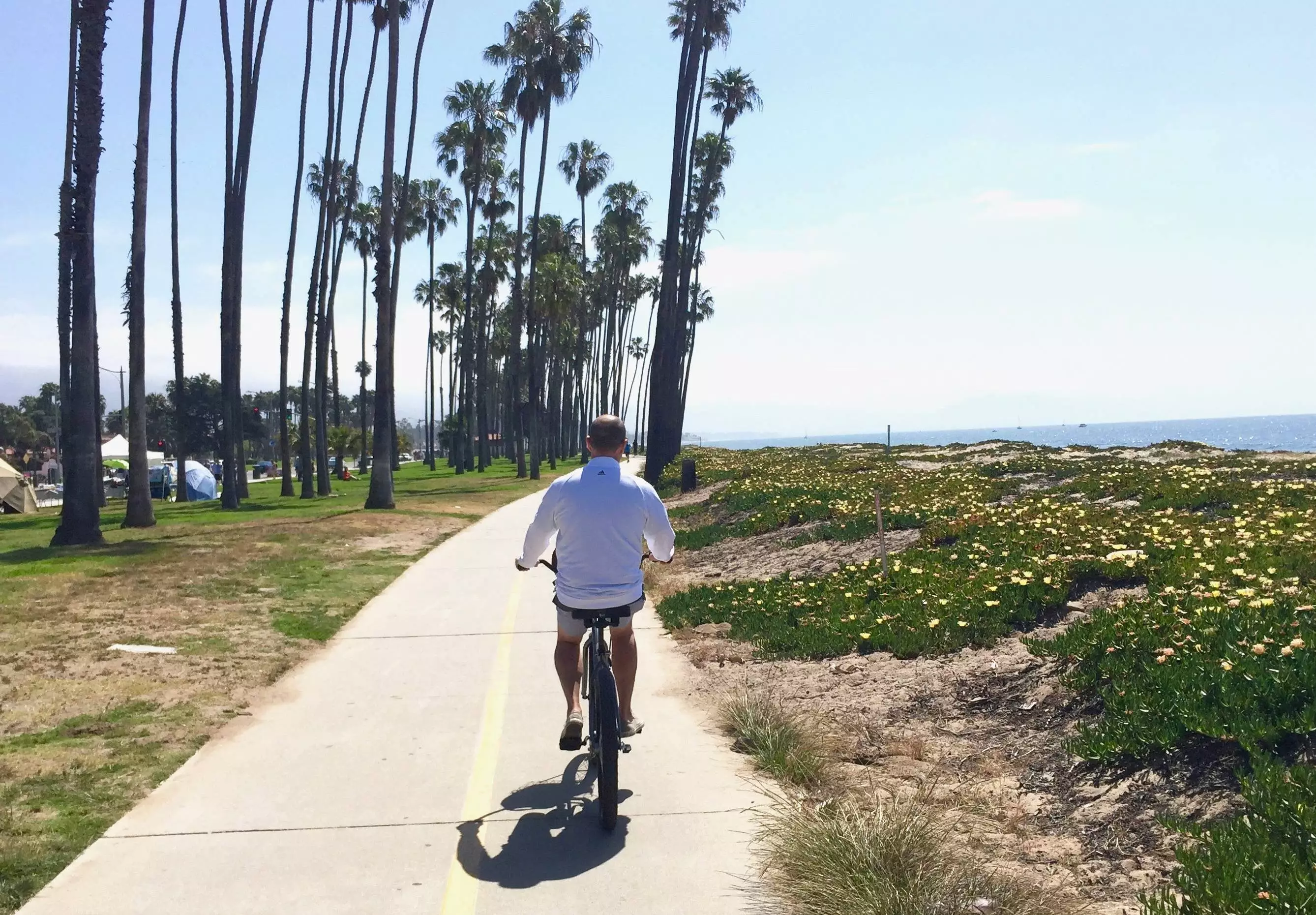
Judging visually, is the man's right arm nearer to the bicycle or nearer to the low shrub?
the bicycle

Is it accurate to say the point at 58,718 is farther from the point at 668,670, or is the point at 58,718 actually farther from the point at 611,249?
the point at 611,249

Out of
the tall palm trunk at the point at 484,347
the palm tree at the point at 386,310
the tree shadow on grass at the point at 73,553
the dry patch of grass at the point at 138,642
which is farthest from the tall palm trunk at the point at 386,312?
the tall palm trunk at the point at 484,347

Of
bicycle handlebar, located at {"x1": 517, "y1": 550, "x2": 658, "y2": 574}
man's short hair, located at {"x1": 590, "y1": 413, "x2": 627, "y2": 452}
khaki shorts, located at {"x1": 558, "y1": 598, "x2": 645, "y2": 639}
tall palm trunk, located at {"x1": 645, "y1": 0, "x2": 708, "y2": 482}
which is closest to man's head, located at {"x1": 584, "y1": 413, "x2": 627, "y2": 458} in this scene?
man's short hair, located at {"x1": 590, "y1": 413, "x2": 627, "y2": 452}

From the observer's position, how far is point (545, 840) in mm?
5297

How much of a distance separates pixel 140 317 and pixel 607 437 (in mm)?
22774

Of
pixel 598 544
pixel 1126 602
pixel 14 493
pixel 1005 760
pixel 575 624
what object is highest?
pixel 598 544

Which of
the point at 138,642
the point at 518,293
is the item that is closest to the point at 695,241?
the point at 518,293

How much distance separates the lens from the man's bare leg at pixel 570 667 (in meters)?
6.05

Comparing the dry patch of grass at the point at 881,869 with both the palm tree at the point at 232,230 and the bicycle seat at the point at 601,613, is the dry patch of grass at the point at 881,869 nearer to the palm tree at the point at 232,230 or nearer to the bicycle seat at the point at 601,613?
the bicycle seat at the point at 601,613

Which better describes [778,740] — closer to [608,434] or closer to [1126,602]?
[608,434]

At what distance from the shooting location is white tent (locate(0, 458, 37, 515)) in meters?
Result: 42.8

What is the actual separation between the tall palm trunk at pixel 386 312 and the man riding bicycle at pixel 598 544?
78.4ft

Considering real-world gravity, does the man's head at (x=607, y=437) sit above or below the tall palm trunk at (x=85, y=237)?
below

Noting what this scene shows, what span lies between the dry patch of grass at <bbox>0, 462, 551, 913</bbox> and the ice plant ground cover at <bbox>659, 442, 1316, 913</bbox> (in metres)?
4.54
